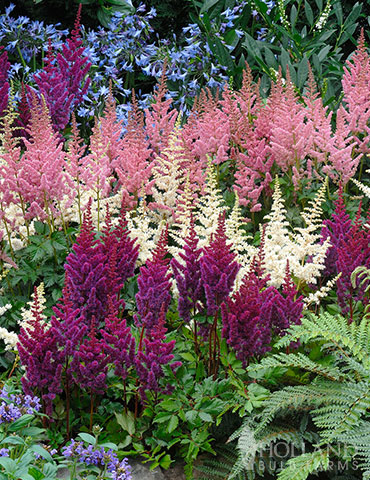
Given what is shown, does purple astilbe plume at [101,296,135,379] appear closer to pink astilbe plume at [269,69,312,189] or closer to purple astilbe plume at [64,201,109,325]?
purple astilbe plume at [64,201,109,325]

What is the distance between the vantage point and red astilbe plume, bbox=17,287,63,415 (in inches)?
99.3

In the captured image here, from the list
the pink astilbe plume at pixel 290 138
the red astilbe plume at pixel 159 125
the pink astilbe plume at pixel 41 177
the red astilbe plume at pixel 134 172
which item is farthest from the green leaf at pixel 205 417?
the red astilbe plume at pixel 159 125

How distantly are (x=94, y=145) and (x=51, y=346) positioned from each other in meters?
1.75

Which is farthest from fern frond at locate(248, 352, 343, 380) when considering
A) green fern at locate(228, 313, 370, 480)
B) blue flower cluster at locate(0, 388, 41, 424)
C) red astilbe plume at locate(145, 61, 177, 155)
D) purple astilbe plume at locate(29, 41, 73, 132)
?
purple astilbe plume at locate(29, 41, 73, 132)

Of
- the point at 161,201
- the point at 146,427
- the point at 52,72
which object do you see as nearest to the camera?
the point at 146,427

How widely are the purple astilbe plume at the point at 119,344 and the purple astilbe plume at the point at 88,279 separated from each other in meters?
0.20

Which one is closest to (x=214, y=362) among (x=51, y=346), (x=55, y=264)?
(x=51, y=346)

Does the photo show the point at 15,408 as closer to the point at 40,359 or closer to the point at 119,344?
the point at 40,359

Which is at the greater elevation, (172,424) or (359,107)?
(359,107)

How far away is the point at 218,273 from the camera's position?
2.69m

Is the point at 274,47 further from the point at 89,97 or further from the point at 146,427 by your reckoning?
the point at 146,427

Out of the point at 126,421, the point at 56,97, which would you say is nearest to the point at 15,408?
the point at 126,421

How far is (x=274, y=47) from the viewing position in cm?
672

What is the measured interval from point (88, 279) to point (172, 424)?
734mm
